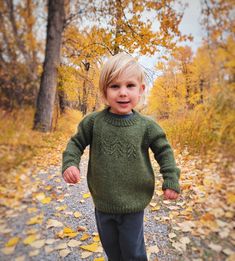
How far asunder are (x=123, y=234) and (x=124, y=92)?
0.83m

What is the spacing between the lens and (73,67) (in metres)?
3.34

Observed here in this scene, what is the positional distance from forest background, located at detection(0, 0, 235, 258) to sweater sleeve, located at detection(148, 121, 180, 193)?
18.5 inches

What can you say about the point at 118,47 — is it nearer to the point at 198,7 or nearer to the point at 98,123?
the point at 198,7

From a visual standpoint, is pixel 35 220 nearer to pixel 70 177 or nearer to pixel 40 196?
pixel 40 196

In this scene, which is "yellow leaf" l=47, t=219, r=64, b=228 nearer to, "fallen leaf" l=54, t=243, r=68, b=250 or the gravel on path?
the gravel on path

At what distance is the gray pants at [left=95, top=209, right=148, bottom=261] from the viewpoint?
139 cm

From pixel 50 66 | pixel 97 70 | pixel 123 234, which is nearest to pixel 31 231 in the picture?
pixel 123 234

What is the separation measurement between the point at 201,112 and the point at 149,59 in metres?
1.06

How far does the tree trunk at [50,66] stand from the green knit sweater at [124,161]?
1331 mm

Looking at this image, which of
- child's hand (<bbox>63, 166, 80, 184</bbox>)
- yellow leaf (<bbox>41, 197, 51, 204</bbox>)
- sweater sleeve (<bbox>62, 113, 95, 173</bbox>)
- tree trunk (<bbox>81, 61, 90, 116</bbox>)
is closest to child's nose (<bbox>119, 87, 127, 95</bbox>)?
sweater sleeve (<bbox>62, 113, 95, 173</bbox>)

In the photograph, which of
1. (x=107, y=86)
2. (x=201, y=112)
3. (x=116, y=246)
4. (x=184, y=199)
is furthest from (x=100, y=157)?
(x=184, y=199)

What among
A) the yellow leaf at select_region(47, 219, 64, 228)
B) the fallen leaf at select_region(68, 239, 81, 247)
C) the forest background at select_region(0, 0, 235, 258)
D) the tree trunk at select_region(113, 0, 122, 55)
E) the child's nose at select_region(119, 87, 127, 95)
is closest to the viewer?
the child's nose at select_region(119, 87, 127, 95)

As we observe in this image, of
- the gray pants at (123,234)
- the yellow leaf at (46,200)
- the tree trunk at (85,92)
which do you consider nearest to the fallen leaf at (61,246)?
the gray pants at (123,234)

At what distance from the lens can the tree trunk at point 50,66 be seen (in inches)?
96.8
